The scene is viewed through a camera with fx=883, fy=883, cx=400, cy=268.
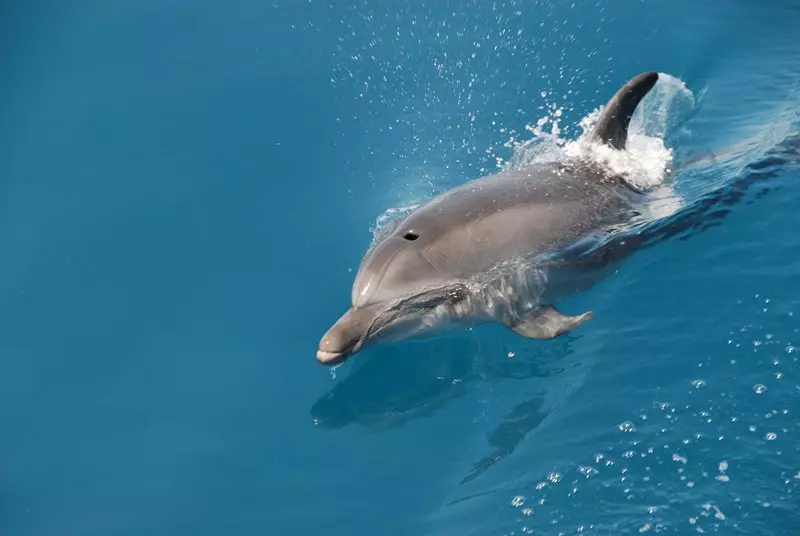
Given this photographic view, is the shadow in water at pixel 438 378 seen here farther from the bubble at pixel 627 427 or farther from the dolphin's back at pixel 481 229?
the bubble at pixel 627 427

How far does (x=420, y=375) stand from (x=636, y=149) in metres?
3.58

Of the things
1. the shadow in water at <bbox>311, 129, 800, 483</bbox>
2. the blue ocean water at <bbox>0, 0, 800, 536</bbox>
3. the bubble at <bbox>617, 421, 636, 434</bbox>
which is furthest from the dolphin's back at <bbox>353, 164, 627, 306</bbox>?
the bubble at <bbox>617, 421, 636, 434</bbox>

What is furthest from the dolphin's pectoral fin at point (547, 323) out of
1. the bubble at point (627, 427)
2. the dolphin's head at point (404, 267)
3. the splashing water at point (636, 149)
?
the splashing water at point (636, 149)

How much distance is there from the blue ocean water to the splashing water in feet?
0.27

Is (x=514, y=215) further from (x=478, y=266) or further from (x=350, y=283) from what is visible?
(x=350, y=283)

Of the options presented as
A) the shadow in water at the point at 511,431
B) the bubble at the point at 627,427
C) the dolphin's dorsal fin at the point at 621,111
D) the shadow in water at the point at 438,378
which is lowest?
the bubble at the point at 627,427

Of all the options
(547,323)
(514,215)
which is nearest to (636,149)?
(514,215)

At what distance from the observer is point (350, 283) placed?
7.72 meters

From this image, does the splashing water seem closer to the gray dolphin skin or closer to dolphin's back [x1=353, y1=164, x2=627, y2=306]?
dolphin's back [x1=353, y1=164, x2=627, y2=306]

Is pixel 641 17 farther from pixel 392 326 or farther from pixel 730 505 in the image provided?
pixel 730 505

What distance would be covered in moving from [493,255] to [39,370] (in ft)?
13.0

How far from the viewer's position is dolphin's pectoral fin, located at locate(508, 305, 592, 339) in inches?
264

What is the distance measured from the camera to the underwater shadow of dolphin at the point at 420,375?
6625 mm

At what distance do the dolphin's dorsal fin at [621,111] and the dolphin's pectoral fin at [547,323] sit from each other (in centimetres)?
210
